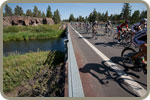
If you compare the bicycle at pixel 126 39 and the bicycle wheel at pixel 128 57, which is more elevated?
the bicycle at pixel 126 39

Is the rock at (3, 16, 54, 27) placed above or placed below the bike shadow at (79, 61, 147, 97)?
above

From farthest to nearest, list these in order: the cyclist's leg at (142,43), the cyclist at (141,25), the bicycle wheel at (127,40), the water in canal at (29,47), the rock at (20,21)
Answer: the rock at (20,21) → the water in canal at (29,47) → the bicycle wheel at (127,40) → the cyclist at (141,25) → the cyclist's leg at (142,43)

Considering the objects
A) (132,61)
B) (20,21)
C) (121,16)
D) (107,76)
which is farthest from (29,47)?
(121,16)

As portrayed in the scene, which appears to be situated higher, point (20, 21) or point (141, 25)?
point (20, 21)

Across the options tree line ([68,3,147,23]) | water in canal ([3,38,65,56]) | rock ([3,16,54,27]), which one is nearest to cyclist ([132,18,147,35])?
tree line ([68,3,147,23])

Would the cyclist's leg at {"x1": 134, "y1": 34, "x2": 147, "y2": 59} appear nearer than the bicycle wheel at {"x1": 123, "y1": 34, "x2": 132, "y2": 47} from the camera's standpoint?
Yes

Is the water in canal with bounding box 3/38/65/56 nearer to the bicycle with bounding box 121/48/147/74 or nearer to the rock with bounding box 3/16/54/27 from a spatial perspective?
the bicycle with bounding box 121/48/147/74

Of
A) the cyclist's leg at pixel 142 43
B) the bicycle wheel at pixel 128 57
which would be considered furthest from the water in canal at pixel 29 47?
the cyclist's leg at pixel 142 43

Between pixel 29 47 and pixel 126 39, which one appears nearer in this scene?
pixel 126 39

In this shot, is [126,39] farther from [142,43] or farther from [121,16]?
[121,16]

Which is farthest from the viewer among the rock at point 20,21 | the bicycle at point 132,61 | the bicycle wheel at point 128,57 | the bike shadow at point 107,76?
the rock at point 20,21

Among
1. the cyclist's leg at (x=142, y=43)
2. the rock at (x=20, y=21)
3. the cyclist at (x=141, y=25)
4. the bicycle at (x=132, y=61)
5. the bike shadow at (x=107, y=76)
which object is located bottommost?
the bike shadow at (x=107, y=76)

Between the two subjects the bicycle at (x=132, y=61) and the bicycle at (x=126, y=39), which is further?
the bicycle at (x=126, y=39)

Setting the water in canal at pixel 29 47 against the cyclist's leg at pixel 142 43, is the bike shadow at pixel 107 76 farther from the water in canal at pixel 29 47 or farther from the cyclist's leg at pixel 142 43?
the water in canal at pixel 29 47
